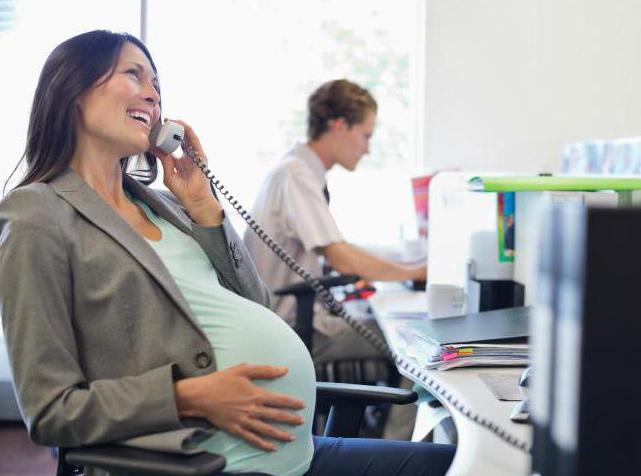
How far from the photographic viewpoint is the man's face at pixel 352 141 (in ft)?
10.8

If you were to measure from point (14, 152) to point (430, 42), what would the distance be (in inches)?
72.7

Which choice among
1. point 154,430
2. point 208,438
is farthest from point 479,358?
point 154,430

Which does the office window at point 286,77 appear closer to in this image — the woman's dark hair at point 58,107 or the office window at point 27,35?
the office window at point 27,35

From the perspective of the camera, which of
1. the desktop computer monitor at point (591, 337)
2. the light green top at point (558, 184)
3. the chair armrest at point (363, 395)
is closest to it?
the desktop computer monitor at point (591, 337)

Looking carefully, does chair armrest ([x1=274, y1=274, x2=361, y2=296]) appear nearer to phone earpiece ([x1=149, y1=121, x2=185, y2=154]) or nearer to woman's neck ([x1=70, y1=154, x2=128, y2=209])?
phone earpiece ([x1=149, y1=121, x2=185, y2=154])

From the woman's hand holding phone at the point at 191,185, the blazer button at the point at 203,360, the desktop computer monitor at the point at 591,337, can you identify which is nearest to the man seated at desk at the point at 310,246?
the woman's hand holding phone at the point at 191,185

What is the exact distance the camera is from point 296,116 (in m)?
4.09

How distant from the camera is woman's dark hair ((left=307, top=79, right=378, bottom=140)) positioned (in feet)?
10.8

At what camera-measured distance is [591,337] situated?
0.69 metres

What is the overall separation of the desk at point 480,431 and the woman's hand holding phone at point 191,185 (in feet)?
1.61

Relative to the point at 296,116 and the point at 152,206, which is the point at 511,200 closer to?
the point at 152,206

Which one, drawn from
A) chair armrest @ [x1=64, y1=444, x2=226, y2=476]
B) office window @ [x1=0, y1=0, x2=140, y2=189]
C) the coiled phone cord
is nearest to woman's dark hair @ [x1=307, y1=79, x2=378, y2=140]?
office window @ [x1=0, y1=0, x2=140, y2=189]

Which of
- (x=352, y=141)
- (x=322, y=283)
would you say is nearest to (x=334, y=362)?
(x=322, y=283)

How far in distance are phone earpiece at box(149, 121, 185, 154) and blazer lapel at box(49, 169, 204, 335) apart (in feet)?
0.94
